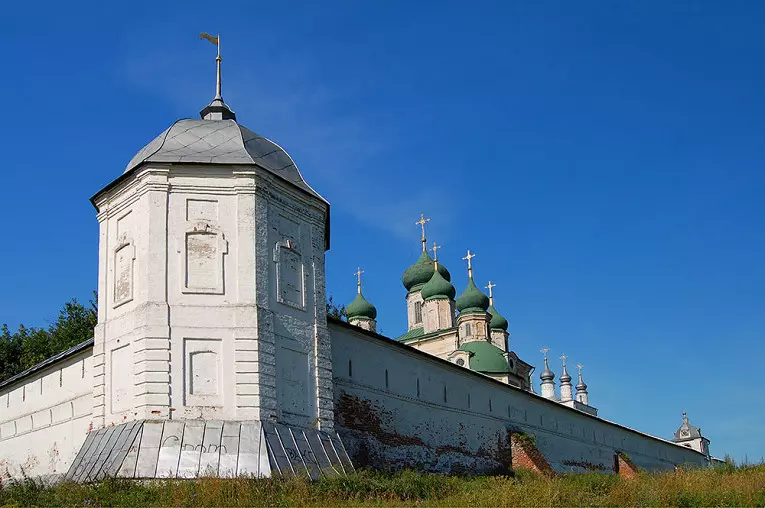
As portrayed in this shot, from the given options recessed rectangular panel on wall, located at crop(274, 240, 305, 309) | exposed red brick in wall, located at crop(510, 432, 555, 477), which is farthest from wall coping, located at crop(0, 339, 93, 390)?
exposed red brick in wall, located at crop(510, 432, 555, 477)

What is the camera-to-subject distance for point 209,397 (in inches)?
569

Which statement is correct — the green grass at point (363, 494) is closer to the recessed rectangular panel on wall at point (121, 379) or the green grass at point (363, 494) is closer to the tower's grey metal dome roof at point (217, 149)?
the recessed rectangular panel on wall at point (121, 379)

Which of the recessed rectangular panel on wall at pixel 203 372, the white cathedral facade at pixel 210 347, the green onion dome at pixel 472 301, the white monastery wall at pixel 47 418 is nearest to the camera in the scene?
the white cathedral facade at pixel 210 347

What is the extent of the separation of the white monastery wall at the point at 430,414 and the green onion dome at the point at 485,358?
7.66m

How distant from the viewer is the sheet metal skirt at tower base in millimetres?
13445

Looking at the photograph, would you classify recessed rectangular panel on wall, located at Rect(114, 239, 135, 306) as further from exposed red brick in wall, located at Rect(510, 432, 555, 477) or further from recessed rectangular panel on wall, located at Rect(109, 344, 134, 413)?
exposed red brick in wall, located at Rect(510, 432, 555, 477)

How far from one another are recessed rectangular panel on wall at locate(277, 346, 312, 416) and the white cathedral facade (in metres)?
0.03

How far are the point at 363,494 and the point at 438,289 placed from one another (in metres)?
30.7

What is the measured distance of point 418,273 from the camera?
46156 mm

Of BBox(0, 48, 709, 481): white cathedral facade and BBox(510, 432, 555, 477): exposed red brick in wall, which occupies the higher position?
BBox(0, 48, 709, 481): white cathedral facade

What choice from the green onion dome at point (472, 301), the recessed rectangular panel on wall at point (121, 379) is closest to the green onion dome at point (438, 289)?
the green onion dome at point (472, 301)

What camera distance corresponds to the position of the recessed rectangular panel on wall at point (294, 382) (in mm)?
15203

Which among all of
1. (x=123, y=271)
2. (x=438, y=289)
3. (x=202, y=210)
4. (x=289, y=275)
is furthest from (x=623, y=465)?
(x=123, y=271)

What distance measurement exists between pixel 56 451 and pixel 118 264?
491cm
